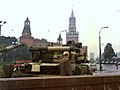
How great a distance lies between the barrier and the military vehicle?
755 centimetres

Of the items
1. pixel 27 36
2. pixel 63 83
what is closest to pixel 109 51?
pixel 27 36

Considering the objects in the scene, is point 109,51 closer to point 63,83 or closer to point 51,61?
point 51,61

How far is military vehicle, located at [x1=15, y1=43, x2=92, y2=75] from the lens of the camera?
16.7 m

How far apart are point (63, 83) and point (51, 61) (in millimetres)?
10618

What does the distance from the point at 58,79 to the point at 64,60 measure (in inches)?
107

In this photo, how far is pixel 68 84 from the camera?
777cm

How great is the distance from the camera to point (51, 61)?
18281mm

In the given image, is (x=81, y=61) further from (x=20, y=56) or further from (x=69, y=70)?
(x=20, y=56)

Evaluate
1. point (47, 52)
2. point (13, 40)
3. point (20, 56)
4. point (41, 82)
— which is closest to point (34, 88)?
point (41, 82)

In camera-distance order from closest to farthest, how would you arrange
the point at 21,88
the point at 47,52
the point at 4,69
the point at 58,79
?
1. the point at 21,88
2. the point at 58,79
3. the point at 4,69
4. the point at 47,52

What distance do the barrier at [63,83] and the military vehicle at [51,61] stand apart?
7.55m

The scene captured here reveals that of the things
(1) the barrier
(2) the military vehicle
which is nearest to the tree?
(2) the military vehicle

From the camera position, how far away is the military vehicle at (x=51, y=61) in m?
16.7

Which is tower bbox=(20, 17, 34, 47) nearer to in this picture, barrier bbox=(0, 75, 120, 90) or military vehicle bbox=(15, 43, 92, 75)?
military vehicle bbox=(15, 43, 92, 75)
